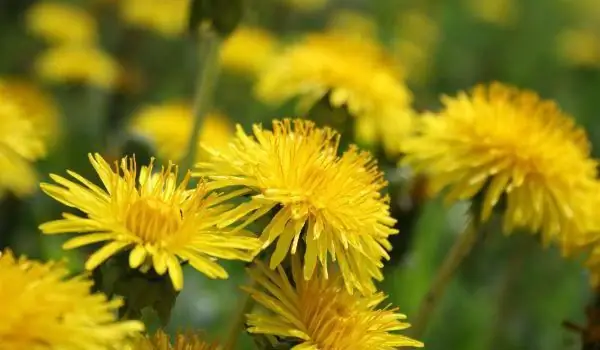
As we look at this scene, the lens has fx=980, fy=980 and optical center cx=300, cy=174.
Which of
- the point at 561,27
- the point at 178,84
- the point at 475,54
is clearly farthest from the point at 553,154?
the point at 561,27

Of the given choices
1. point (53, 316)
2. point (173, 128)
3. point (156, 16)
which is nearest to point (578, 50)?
point (156, 16)

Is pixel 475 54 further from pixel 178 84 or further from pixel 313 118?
pixel 313 118

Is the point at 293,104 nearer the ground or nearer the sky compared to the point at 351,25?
nearer the ground

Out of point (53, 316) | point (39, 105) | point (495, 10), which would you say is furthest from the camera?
point (495, 10)

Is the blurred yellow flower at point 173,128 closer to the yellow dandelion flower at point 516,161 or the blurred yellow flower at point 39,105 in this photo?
the blurred yellow flower at point 39,105

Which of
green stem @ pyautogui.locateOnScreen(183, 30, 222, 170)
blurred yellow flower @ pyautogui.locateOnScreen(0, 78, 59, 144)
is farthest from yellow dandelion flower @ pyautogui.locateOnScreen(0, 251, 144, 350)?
blurred yellow flower @ pyautogui.locateOnScreen(0, 78, 59, 144)

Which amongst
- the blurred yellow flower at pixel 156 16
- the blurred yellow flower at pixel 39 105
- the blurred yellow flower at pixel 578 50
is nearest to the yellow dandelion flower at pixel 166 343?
the blurred yellow flower at pixel 39 105

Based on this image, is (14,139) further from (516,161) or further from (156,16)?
(156,16)
